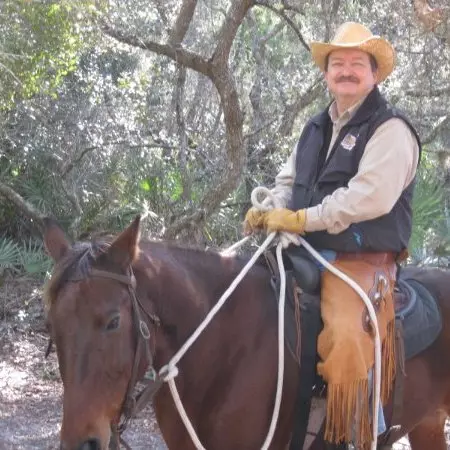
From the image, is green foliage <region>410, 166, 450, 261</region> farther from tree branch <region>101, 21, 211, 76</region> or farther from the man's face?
the man's face

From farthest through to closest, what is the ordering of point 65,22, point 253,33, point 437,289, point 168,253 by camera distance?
point 253,33
point 65,22
point 437,289
point 168,253

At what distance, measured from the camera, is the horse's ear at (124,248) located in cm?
255

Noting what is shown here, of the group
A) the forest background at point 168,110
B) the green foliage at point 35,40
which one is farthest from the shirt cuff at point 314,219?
the green foliage at point 35,40

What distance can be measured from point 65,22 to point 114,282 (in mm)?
5635

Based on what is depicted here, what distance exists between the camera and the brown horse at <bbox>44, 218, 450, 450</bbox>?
2408 mm

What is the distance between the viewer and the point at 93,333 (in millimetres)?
2418

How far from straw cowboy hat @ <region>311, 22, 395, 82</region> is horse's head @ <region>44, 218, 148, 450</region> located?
57.0 inches

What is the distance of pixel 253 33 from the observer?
11.4 metres

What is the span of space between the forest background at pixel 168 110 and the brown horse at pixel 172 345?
3.97 m

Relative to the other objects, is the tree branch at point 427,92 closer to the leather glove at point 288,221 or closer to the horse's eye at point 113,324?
the leather glove at point 288,221

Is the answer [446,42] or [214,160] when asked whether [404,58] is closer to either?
[446,42]

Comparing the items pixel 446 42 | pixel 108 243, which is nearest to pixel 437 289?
pixel 108 243

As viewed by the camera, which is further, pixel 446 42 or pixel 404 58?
pixel 404 58

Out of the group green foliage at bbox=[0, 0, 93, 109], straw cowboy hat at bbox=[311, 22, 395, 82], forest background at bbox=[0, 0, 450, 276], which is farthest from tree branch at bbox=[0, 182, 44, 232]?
straw cowboy hat at bbox=[311, 22, 395, 82]
